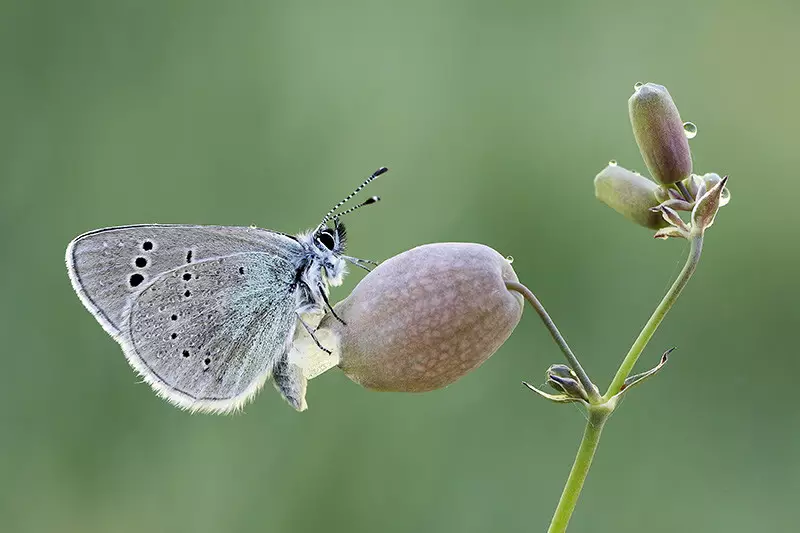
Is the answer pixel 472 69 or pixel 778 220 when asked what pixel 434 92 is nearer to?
pixel 472 69

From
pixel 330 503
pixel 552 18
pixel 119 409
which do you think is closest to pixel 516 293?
pixel 330 503

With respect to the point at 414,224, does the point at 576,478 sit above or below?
above

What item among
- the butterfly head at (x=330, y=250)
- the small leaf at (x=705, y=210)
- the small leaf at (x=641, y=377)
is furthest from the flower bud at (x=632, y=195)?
Result: the butterfly head at (x=330, y=250)

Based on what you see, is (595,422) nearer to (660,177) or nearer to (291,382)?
(660,177)

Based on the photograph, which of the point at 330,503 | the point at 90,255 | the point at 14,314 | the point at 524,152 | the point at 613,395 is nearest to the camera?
the point at 613,395

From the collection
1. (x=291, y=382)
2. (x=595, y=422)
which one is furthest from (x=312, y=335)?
(x=595, y=422)

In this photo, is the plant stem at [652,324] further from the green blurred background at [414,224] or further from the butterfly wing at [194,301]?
the green blurred background at [414,224]

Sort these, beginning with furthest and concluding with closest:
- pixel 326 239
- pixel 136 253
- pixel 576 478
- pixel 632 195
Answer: pixel 326 239 → pixel 136 253 → pixel 632 195 → pixel 576 478
